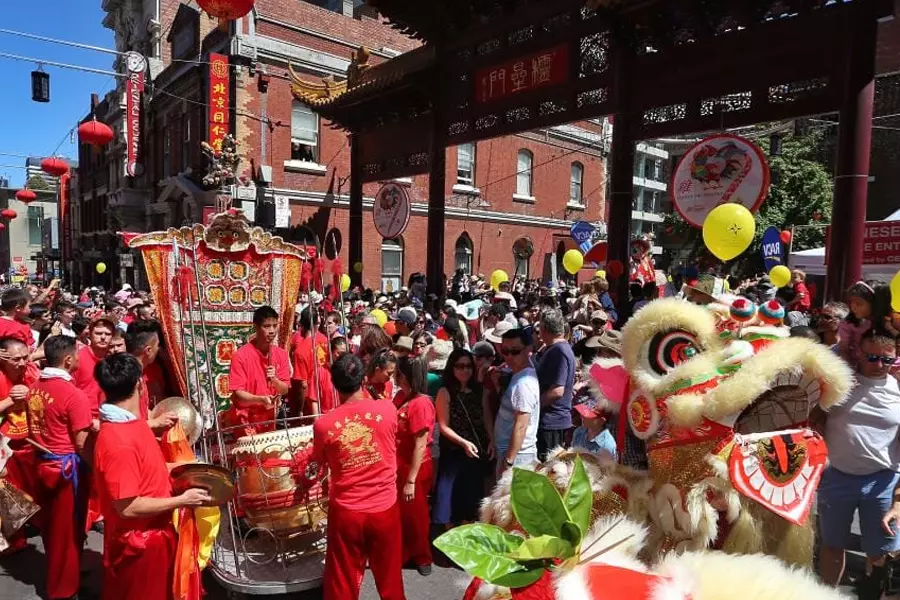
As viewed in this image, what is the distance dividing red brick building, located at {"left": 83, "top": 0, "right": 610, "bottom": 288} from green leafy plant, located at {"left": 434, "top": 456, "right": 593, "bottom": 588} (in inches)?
546

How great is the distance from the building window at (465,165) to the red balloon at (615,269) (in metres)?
13.4

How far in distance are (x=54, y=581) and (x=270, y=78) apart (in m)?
15.9

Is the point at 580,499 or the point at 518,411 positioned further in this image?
the point at 518,411

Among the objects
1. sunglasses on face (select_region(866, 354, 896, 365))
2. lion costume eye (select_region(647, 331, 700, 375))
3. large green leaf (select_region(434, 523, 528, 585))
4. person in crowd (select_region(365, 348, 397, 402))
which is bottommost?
person in crowd (select_region(365, 348, 397, 402))

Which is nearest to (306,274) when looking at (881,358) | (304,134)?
(881,358)

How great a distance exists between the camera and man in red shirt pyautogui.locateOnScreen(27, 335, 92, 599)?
3340 millimetres

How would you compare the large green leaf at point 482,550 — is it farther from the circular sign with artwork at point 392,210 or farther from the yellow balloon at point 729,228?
the circular sign with artwork at point 392,210

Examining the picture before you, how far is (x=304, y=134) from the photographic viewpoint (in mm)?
17734

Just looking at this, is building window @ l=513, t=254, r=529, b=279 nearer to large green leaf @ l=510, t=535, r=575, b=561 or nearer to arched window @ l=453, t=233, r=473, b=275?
arched window @ l=453, t=233, r=473, b=275

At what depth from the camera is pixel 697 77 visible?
6.37 m

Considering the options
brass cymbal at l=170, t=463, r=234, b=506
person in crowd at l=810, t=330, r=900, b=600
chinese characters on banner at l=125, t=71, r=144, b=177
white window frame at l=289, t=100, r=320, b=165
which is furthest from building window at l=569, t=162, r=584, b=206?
brass cymbal at l=170, t=463, r=234, b=506

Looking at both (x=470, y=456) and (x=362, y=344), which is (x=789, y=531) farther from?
(x=362, y=344)

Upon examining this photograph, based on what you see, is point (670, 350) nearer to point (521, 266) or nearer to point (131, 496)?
point (131, 496)

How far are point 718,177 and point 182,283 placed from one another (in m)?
5.12
